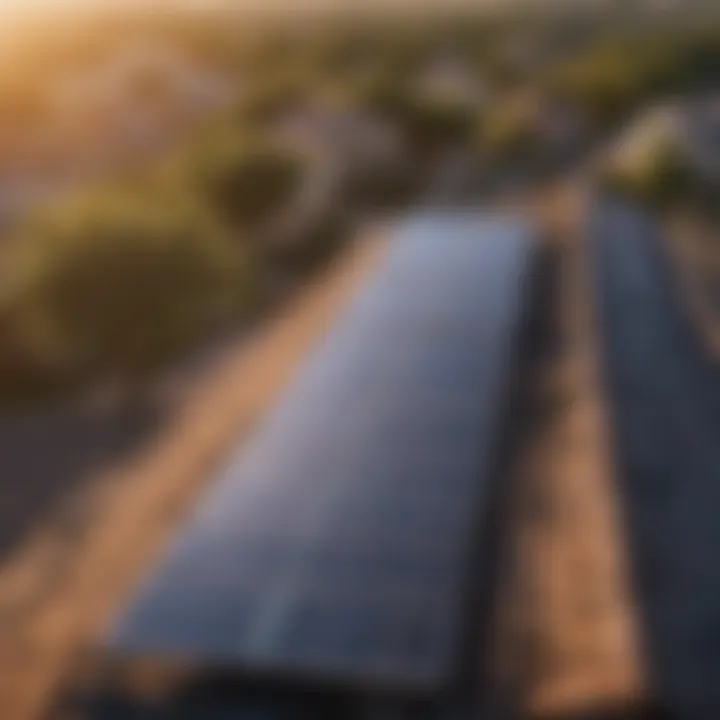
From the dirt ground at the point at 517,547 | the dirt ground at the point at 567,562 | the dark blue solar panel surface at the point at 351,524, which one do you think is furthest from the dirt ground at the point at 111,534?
the dirt ground at the point at 567,562

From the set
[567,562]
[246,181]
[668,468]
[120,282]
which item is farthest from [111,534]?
[246,181]

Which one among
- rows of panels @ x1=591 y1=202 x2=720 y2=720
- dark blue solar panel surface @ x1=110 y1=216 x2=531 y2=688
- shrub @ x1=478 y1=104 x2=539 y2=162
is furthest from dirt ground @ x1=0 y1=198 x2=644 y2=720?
shrub @ x1=478 y1=104 x2=539 y2=162

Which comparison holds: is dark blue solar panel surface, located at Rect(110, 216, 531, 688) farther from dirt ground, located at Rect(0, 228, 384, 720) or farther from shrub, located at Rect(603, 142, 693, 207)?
shrub, located at Rect(603, 142, 693, 207)

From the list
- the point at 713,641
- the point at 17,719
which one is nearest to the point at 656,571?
the point at 713,641

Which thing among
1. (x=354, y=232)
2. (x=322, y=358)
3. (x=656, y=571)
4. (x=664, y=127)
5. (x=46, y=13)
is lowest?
(x=656, y=571)

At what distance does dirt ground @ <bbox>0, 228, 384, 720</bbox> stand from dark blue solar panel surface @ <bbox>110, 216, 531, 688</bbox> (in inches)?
64.8

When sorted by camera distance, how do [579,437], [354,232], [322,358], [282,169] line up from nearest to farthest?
[579,437]
[322,358]
[354,232]
[282,169]

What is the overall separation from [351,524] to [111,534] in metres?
5.27

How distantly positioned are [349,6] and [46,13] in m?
26.0

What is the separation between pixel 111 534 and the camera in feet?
61.0

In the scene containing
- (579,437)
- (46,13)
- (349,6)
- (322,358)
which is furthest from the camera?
Answer: (349,6)

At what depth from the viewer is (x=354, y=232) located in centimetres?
3878

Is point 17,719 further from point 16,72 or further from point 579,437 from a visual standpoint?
point 16,72

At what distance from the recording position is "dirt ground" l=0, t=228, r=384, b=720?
15.3 m
